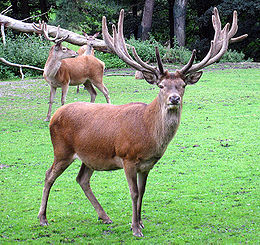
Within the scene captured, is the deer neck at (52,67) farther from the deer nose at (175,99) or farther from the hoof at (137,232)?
the deer nose at (175,99)

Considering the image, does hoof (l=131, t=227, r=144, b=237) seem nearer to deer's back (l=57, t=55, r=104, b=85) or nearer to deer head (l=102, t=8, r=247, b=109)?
deer head (l=102, t=8, r=247, b=109)

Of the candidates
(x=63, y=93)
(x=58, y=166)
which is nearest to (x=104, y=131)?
(x=58, y=166)

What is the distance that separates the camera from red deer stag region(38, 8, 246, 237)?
502 centimetres

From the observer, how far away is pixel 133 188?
5.10 m

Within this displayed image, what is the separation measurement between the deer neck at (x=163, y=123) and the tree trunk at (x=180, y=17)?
2030 cm

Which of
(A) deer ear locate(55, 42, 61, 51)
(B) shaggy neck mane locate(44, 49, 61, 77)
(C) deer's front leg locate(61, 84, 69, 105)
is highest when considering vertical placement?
(A) deer ear locate(55, 42, 61, 51)

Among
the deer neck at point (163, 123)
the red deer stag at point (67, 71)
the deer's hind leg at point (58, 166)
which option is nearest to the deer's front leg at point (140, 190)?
the deer neck at point (163, 123)

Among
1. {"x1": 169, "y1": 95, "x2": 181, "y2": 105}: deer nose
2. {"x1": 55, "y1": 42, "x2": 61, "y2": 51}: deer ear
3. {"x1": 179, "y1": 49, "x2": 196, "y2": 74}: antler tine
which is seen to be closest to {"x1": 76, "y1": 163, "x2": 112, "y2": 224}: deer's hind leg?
{"x1": 169, "y1": 95, "x2": 181, "y2": 105}: deer nose

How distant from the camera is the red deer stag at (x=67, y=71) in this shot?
12828 millimetres

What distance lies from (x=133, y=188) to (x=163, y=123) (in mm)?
813

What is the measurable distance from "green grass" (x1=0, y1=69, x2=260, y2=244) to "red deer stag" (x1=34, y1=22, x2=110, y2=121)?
116 centimetres

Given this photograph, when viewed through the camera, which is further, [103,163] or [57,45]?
[57,45]

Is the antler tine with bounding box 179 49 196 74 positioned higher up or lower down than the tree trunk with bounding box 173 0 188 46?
higher up

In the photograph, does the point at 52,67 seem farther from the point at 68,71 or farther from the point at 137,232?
the point at 137,232
